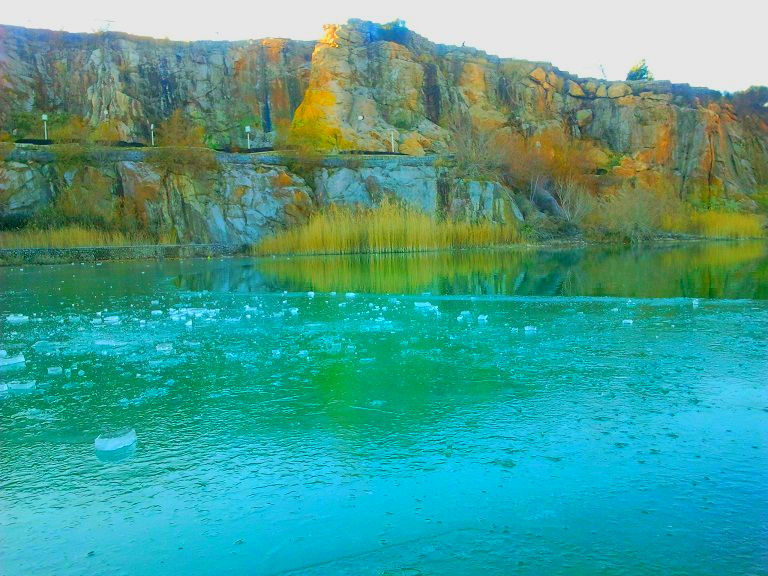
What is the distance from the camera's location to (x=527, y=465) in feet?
14.2

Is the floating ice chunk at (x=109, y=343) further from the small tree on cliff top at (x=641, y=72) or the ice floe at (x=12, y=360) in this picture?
the small tree on cliff top at (x=641, y=72)

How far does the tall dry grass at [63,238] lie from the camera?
27.7 metres

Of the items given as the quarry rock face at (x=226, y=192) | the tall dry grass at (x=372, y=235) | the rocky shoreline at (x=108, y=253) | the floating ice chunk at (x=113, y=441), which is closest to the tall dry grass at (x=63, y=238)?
the rocky shoreline at (x=108, y=253)

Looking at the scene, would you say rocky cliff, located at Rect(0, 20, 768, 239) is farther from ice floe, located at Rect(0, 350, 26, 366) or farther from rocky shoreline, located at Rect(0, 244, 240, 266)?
ice floe, located at Rect(0, 350, 26, 366)

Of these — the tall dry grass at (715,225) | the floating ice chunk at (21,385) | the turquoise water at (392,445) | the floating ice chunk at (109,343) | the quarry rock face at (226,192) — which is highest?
the quarry rock face at (226,192)

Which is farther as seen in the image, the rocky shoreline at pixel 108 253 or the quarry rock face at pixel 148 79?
the quarry rock face at pixel 148 79

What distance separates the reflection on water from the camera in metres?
13.9

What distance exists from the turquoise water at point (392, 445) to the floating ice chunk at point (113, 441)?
2.9 inches

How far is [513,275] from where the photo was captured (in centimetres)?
1764

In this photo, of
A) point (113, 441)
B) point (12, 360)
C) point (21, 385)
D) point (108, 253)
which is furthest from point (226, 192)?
point (113, 441)

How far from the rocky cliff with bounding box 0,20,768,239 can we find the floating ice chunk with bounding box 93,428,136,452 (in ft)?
135

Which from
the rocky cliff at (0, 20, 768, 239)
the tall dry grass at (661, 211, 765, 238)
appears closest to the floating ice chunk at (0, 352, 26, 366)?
the tall dry grass at (661, 211, 765, 238)

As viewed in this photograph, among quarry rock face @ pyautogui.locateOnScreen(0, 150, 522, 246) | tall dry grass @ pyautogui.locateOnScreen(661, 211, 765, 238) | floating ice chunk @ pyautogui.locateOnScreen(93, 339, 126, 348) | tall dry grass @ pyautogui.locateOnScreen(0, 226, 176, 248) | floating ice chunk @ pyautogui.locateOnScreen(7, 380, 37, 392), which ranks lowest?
tall dry grass @ pyautogui.locateOnScreen(661, 211, 765, 238)

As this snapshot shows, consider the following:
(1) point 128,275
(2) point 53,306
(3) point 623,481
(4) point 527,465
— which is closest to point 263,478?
(4) point 527,465
